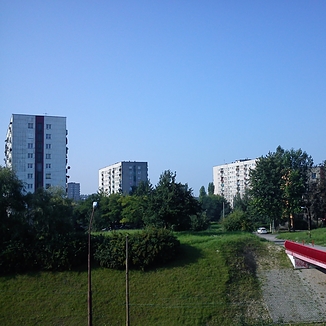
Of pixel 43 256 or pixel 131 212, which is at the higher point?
pixel 131 212

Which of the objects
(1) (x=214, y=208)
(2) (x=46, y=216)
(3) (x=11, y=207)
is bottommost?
(2) (x=46, y=216)

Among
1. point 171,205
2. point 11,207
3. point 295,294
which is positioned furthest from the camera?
point 171,205

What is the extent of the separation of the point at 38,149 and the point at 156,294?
45556 millimetres

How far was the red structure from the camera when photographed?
22.3 metres

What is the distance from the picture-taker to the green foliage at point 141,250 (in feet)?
96.0

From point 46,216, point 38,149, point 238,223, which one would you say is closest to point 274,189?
point 238,223

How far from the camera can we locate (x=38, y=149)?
66.5 metres

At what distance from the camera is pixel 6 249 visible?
30.1 metres

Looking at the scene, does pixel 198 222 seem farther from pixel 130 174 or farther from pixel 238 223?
pixel 130 174

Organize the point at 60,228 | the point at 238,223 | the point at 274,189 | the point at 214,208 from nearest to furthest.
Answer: the point at 60,228, the point at 238,223, the point at 274,189, the point at 214,208

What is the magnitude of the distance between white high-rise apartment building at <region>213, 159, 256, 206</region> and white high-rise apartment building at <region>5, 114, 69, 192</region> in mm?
50924

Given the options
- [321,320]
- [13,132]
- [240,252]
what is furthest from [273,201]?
[13,132]

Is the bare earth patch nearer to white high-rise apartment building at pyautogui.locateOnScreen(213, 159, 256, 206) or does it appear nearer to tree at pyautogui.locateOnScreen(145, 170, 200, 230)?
tree at pyautogui.locateOnScreen(145, 170, 200, 230)

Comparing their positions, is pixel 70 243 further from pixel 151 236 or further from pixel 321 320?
pixel 321 320
